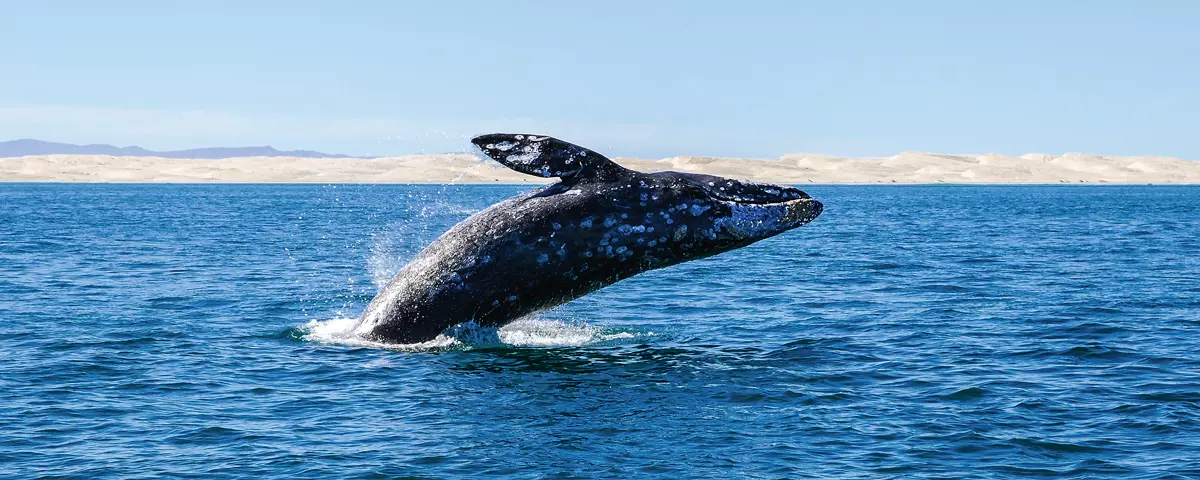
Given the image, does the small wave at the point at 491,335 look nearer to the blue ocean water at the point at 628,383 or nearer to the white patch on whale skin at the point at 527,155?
the blue ocean water at the point at 628,383

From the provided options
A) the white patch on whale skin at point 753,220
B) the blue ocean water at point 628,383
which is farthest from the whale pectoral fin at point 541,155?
the blue ocean water at point 628,383

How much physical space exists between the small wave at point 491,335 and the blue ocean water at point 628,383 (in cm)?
6

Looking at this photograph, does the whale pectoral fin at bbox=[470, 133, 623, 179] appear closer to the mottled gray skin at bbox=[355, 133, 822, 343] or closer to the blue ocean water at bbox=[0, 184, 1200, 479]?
the mottled gray skin at bbox=[355, 133, 822, 343]

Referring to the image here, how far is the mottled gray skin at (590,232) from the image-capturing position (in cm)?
1459

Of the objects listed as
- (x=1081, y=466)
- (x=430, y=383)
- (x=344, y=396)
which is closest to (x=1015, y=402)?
(x=1081, y=466)

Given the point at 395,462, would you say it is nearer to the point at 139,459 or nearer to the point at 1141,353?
the point at 139,459

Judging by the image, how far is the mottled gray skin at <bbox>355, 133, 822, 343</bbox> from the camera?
574 inches

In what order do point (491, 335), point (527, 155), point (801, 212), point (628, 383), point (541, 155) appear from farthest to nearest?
point (491, 335), point (801, 212), point (628, 383), point (541, 155), point (527, 155)

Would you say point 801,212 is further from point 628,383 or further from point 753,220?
point 628,383

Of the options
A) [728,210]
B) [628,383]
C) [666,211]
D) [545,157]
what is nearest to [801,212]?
[728,210]

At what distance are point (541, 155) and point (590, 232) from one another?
151cm

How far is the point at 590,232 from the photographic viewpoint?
14648 mm

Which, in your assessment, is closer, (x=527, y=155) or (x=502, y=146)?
(x=502, y=146)

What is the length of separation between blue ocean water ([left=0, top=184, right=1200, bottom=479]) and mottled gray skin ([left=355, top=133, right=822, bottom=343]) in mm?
939
